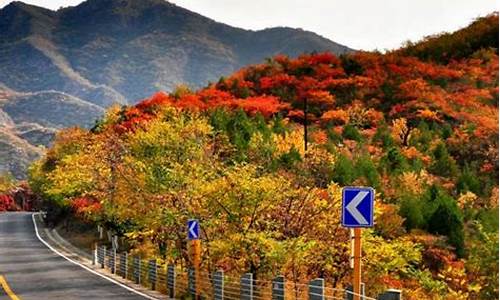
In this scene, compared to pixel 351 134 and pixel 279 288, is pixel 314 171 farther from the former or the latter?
pixel 279 288

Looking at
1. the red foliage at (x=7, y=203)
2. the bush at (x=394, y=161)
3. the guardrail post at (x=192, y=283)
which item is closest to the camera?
the guardrail post at (x=192, y=283)

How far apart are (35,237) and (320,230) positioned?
4831cm

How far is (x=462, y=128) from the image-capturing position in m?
78.9

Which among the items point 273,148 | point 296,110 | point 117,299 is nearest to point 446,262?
point 273,148

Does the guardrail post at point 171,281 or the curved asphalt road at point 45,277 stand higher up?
the guardrail post at point 171,281

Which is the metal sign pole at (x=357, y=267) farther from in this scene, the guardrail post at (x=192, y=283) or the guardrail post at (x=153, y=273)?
the guardrail post at (x=153, y=273)

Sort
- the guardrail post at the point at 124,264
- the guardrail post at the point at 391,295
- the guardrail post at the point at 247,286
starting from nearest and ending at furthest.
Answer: the guardrail post at the point at 391,295
the guardrail post at the point at 247,286
the guardrail post at the point at 124,264

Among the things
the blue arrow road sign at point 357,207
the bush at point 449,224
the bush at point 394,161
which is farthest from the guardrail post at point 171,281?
the bush at point 394,161

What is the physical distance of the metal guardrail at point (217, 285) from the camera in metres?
15.5

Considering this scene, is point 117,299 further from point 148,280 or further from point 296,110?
point 296,110

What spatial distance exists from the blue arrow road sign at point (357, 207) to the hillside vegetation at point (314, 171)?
9.83 m

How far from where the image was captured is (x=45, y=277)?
3481 centimetres

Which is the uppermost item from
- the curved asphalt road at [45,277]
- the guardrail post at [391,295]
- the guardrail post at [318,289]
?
the guardrail post at [391,295]

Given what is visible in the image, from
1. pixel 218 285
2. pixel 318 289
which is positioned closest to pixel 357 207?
pixel 318 289
